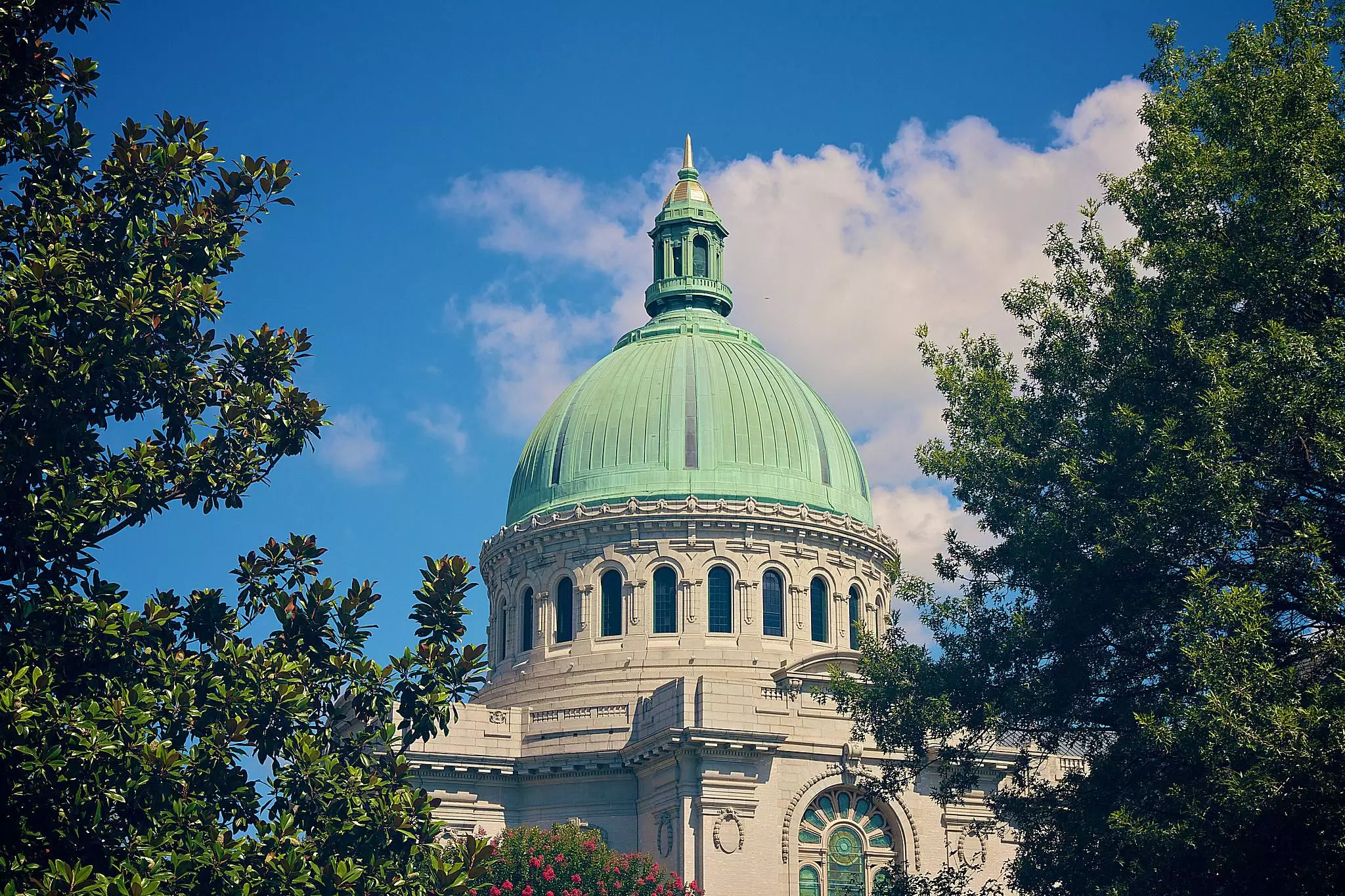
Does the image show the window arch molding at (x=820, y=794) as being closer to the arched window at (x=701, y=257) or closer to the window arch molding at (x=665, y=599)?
the window arch molding at (x=665, y=599)

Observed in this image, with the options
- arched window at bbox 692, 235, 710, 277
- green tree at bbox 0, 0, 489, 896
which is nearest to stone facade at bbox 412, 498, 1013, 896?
arched window at bbox 692, 235, 710, 277

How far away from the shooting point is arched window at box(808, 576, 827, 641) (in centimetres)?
5984

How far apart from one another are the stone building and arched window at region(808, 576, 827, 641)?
→ 88mm

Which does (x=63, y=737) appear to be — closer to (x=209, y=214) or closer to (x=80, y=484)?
(x=80, y=484)

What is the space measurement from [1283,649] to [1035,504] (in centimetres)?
533

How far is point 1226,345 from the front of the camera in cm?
2588

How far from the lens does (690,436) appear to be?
6194 centimetres

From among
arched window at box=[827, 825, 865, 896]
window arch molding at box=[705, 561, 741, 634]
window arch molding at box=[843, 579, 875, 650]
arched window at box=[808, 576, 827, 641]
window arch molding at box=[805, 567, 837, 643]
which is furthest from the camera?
window arch molding at box=[843, 579, 875, 650]

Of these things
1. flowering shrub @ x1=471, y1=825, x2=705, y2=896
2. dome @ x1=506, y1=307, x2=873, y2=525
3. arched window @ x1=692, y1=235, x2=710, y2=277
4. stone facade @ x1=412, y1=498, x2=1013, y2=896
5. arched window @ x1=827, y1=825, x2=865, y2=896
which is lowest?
flowering shrub @ x1=471, y1=825, x2=705, y2=896

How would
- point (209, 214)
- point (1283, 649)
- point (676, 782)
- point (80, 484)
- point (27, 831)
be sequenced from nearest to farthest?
1. point (27, 831)
2. point (80, 484)
3. point (209, 214)
4. point (1283, 649)
5. point (676, 782)

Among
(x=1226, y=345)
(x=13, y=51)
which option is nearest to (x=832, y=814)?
(x=1226, y=345)

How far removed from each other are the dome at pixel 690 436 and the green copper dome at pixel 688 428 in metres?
0.05

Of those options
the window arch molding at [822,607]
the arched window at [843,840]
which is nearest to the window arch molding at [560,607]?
the window arch molding at [822,607]

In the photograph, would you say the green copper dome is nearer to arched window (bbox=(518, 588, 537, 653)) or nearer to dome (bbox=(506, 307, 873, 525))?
dome (bbox=(506, 307, 873, 525))
